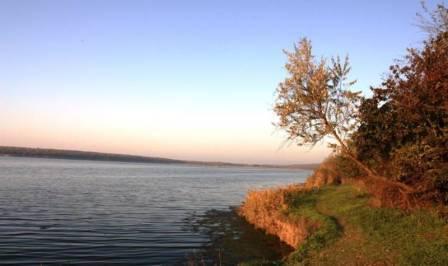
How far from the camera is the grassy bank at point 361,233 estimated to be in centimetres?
1786

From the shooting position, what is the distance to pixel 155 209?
45.8 metres

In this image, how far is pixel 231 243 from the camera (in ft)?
98.4

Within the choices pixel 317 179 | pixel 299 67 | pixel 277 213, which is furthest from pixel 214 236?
pixel 317 179

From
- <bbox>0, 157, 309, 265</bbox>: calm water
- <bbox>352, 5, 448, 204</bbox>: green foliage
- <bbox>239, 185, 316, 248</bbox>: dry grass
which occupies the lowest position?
<bbox>0, 157, 309, 265</bbox>: calm water

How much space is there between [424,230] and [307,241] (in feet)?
17.6

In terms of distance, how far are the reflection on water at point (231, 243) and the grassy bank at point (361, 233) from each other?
159 centimetres

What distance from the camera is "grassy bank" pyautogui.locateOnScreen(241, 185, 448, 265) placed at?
703 inches

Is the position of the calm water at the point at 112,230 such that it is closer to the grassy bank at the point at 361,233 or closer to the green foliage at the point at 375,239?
the grassy bank at the point at 361,233

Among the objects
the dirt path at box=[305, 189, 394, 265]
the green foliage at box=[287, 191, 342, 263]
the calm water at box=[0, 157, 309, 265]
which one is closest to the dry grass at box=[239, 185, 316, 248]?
the green foliage at box=[287, 191, 342, 263]

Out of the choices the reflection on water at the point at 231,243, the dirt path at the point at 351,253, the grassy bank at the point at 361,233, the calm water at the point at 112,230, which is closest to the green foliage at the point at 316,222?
the grassy bank at the point at 361,233

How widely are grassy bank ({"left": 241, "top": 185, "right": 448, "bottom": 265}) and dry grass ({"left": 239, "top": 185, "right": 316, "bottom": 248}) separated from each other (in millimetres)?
92

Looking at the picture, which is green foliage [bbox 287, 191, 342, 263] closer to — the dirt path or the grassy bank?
the grassy bank

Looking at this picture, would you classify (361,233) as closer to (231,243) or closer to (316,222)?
(316,222)

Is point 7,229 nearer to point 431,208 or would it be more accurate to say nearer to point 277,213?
point 277,213
